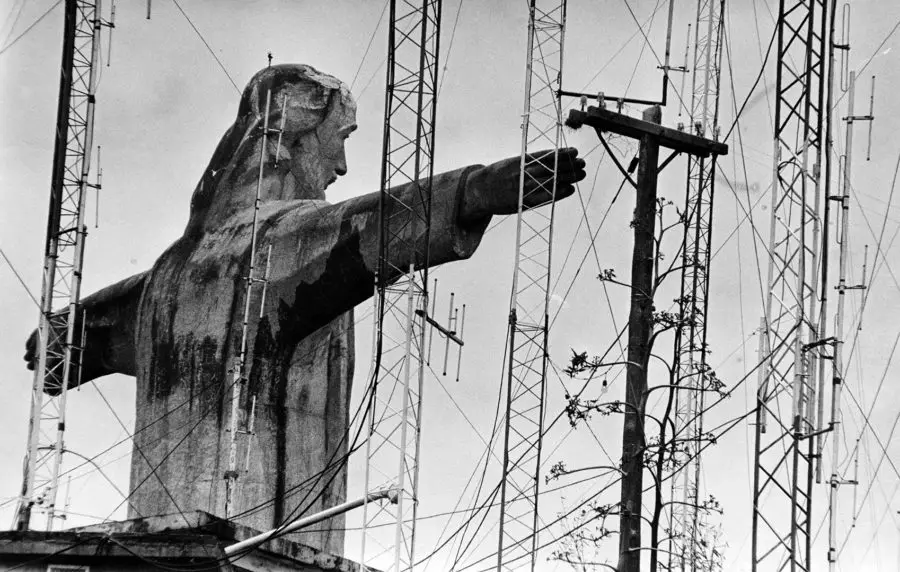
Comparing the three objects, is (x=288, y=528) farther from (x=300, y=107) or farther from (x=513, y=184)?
(x=300, y=107)

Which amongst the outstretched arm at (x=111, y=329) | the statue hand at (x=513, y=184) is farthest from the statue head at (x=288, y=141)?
the statue hand at (x=513, y=184)

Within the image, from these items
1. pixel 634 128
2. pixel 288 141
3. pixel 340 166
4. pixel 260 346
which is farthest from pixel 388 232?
pixel 634 128

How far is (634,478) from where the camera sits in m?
28.8

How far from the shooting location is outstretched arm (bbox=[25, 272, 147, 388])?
40.2 meters

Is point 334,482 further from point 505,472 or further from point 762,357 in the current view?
point 762,357

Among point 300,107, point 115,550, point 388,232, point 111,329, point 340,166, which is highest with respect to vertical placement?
point 300,107

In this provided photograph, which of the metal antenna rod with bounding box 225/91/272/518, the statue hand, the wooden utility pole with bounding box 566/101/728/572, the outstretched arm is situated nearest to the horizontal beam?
the wooden utility pole with bounding box 566/101/728/572

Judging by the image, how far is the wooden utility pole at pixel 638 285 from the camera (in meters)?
28.5

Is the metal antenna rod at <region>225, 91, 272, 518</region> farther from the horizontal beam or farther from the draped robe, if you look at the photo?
the horizontal beam

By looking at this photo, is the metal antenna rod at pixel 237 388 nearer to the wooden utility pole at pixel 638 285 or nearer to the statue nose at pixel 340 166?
the statue nose at pixel 340 166

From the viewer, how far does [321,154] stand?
4047cm

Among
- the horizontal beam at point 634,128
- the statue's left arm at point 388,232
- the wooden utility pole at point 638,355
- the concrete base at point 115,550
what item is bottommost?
the concrete base at point 115,550

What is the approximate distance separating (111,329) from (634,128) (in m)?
14.3

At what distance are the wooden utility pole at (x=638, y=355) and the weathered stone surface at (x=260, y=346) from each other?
653cm
